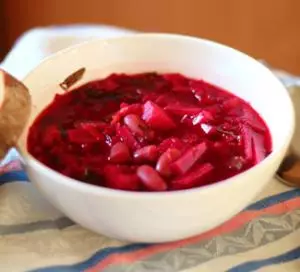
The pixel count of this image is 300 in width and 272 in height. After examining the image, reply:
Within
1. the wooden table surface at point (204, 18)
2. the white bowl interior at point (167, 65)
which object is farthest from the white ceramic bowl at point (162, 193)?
the wooden table surface at point (204, 18)

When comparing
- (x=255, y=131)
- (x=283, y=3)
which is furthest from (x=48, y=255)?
(x=283, y=3)

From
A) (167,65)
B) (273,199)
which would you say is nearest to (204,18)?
(167,65)

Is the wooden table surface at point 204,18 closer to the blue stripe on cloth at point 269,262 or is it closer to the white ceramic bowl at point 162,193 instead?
the white ceramic bowl at point 162,193

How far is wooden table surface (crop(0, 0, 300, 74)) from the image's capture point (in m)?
1.93

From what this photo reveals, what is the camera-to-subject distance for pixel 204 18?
1954 mm

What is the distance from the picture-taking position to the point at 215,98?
1.03m

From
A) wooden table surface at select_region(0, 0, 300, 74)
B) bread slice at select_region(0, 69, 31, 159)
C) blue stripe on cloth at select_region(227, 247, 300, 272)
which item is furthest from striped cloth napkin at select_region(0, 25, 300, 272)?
wooden table surface at select_region(0, 0, 300, 74)

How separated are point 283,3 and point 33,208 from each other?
4.10ft

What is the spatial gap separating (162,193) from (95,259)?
0.53ft

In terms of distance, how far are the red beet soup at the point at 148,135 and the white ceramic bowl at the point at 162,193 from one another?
27 mm

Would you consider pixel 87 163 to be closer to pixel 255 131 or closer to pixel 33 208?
pixel 33 208

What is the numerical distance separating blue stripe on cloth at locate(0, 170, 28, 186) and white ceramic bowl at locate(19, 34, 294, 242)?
0.30 ft

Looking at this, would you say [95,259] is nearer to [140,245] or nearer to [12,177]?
[140,245]

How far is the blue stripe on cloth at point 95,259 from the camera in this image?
0.84 meters
